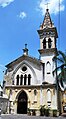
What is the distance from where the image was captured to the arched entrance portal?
35419 mm

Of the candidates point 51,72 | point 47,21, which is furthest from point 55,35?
point 51,72

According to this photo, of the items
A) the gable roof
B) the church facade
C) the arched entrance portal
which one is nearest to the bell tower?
the church facade

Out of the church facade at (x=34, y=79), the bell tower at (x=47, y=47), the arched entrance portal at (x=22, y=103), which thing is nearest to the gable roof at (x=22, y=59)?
the church facade at (x=34, y=79)

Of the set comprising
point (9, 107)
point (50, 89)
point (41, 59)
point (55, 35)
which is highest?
point (55, 35)

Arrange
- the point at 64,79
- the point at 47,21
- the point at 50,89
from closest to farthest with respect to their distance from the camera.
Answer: the point at 64,79 < the point at 50,89 < the point at 47,21

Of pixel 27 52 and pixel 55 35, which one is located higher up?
pixel 55 35

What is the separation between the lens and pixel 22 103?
3606 cm

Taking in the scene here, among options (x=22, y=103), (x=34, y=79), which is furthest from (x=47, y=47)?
(x=22, y=103)

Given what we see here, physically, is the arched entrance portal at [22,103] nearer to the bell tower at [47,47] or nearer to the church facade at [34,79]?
the church facade at [34,79]

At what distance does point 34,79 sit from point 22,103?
14.5ft

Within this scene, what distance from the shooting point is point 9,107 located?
35.2 metres

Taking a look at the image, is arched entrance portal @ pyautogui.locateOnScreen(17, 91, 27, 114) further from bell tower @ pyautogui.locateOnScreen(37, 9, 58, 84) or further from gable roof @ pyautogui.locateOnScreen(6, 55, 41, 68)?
gable roof @ pyautogui.locateOnScreen(6, 55, 41, 68)

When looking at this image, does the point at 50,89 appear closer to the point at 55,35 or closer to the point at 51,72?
the point at 51,72

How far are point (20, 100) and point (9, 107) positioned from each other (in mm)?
2181
